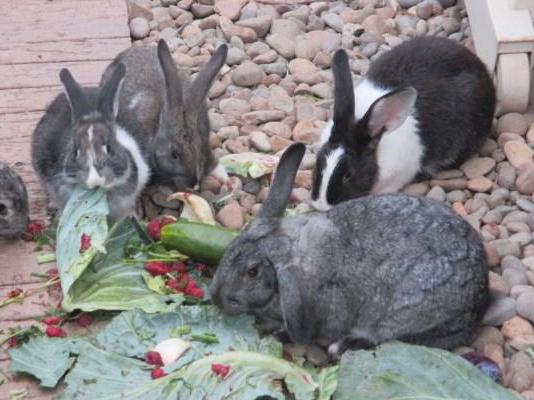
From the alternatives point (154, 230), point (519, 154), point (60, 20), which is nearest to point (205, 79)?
point (154, 230)

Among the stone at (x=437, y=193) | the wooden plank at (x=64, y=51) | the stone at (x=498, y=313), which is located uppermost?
the wooden plank at (x=64, y=51)

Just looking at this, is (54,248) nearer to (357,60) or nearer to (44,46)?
(44,46)

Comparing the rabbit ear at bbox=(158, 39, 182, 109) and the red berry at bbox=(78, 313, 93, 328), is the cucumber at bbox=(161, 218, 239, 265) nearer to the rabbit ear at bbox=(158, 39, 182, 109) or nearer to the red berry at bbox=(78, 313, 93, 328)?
the red berry at bbox=(78, 313, 93, 328)

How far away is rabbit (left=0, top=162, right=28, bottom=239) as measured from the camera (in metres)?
5.28

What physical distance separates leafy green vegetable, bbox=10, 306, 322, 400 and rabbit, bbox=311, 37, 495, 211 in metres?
1.15

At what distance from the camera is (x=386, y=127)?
5.49 m

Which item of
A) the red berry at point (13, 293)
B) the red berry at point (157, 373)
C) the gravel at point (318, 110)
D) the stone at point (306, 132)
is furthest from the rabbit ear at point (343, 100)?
the red berry at point (13, 293)

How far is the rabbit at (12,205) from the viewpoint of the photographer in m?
5.28

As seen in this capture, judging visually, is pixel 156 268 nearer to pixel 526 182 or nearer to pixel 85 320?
pixel 85 320

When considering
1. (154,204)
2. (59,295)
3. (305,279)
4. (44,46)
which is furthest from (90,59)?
(305,279)

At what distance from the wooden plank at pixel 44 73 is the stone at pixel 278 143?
119 cm

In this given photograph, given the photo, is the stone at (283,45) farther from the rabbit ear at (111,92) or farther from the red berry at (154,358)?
the red berry at (154,358)

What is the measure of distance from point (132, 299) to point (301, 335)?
33.0 inches

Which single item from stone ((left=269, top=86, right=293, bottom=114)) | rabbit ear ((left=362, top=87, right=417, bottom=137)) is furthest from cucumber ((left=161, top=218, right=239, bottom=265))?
stone ((left=269, top=86, right=293, bottom=114))
